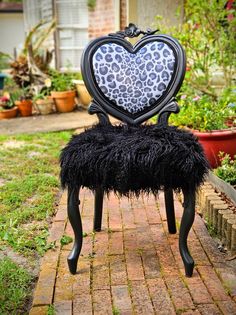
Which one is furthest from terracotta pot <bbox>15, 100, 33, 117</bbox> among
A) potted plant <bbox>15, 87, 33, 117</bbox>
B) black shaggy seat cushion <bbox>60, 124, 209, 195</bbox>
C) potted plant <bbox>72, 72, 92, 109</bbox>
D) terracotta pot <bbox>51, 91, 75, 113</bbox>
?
black shaggy seat cushion <bbox>60, 124, 209, 195</bbox>

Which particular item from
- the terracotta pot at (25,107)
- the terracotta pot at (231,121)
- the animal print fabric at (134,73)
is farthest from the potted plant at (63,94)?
the animal print fabric at (134,73)

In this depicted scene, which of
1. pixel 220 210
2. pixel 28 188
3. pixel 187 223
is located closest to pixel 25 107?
pixel 28 188

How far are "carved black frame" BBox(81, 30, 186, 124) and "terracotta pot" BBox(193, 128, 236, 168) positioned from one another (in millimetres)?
787

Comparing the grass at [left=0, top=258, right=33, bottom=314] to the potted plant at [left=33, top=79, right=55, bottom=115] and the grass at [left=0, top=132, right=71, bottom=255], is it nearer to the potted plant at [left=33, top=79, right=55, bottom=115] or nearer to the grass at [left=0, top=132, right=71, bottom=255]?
the grass at [left=0, top=132, right=71, bottom=255]

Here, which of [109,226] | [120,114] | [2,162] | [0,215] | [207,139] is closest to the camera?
[120,114]

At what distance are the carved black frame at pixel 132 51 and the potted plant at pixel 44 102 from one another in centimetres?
383

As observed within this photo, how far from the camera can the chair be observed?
178cm

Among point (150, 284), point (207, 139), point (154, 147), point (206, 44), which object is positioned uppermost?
point (206, 44)

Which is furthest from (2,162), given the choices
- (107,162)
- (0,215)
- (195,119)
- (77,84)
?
(77,84)

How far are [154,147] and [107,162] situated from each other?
220 millimetres

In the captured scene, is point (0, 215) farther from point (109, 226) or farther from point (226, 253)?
point (226, 253)

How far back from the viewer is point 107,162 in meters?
1.78

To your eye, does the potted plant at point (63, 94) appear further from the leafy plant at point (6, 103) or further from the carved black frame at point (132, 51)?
the carved black frame at point (132, 51)

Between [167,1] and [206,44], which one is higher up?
[167,1]
